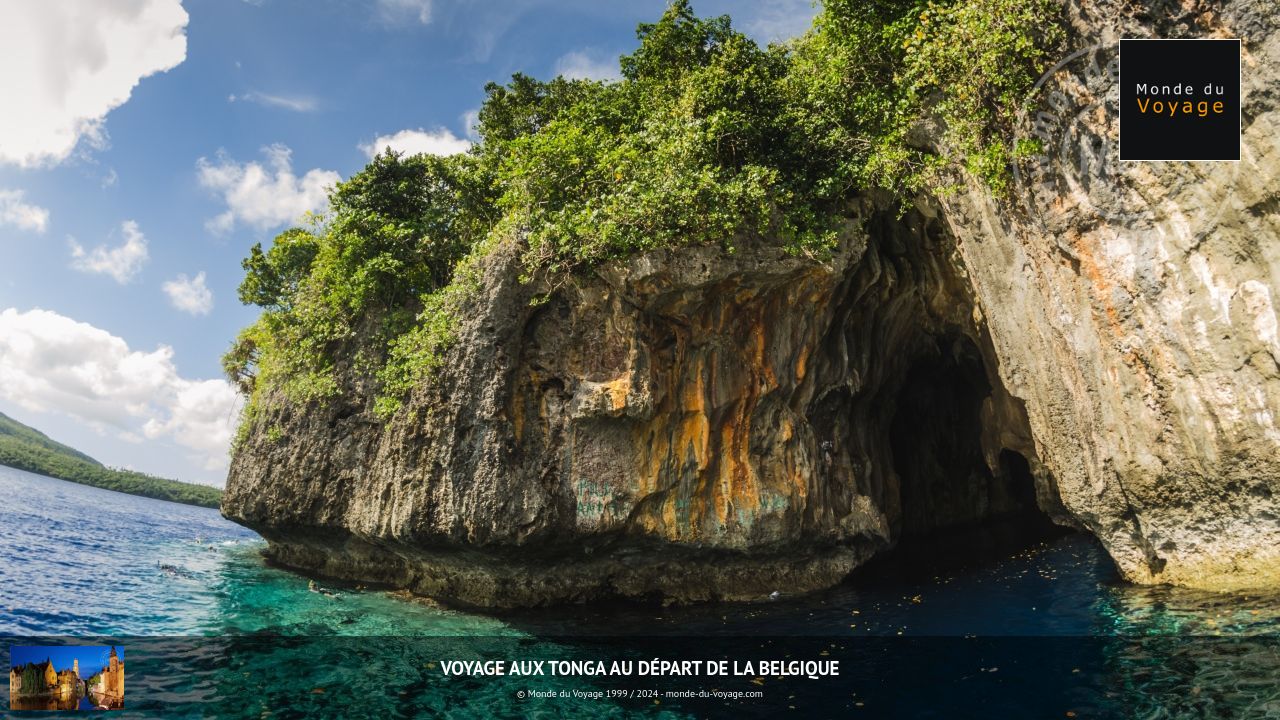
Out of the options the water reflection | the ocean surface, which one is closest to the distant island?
the ocean surface

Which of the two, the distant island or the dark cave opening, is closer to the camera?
the dark cave opening

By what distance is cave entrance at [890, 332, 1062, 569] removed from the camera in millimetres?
21141

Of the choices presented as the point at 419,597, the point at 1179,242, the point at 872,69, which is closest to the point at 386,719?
the point at 419,597

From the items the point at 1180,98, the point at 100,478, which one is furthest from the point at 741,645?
the point at 100,478

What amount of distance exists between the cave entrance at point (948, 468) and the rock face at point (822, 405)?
5.72 feet

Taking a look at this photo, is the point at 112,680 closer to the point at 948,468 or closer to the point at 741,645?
the point at 741,645

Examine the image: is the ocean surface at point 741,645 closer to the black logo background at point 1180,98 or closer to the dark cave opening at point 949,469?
the dark cave opening at point 949,469

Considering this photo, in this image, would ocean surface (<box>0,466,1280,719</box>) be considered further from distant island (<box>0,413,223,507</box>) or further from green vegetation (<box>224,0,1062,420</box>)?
distant island (<box>0,413,223,507</box>)

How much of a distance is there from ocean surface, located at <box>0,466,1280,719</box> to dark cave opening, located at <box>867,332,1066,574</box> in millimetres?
3412

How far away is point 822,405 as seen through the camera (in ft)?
54.5

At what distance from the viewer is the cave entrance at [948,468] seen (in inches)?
832

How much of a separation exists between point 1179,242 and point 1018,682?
22.3ft

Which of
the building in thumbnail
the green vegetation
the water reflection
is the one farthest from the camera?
the green vegetation

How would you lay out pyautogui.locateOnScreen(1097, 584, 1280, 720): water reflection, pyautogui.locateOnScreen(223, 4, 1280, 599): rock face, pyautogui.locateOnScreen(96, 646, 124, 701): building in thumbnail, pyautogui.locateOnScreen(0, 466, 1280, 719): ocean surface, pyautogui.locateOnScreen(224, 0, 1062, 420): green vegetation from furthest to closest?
1. pyautogui.locateOnScreen(224, 0, 1062, 420): green vegetation
2. pyautogui.locateOnScreen(96, 646, 124, 701): building in thumbnail
3. pyautogui.locateOnScreen(223, 4, 1280, 599): rock face
4. pyautogui.locateOnScreen(0, 466, 1280, 719): ocean surface
5. pyautogui.locateOnScreen(1097, 584, 1280, 720): water reflection
